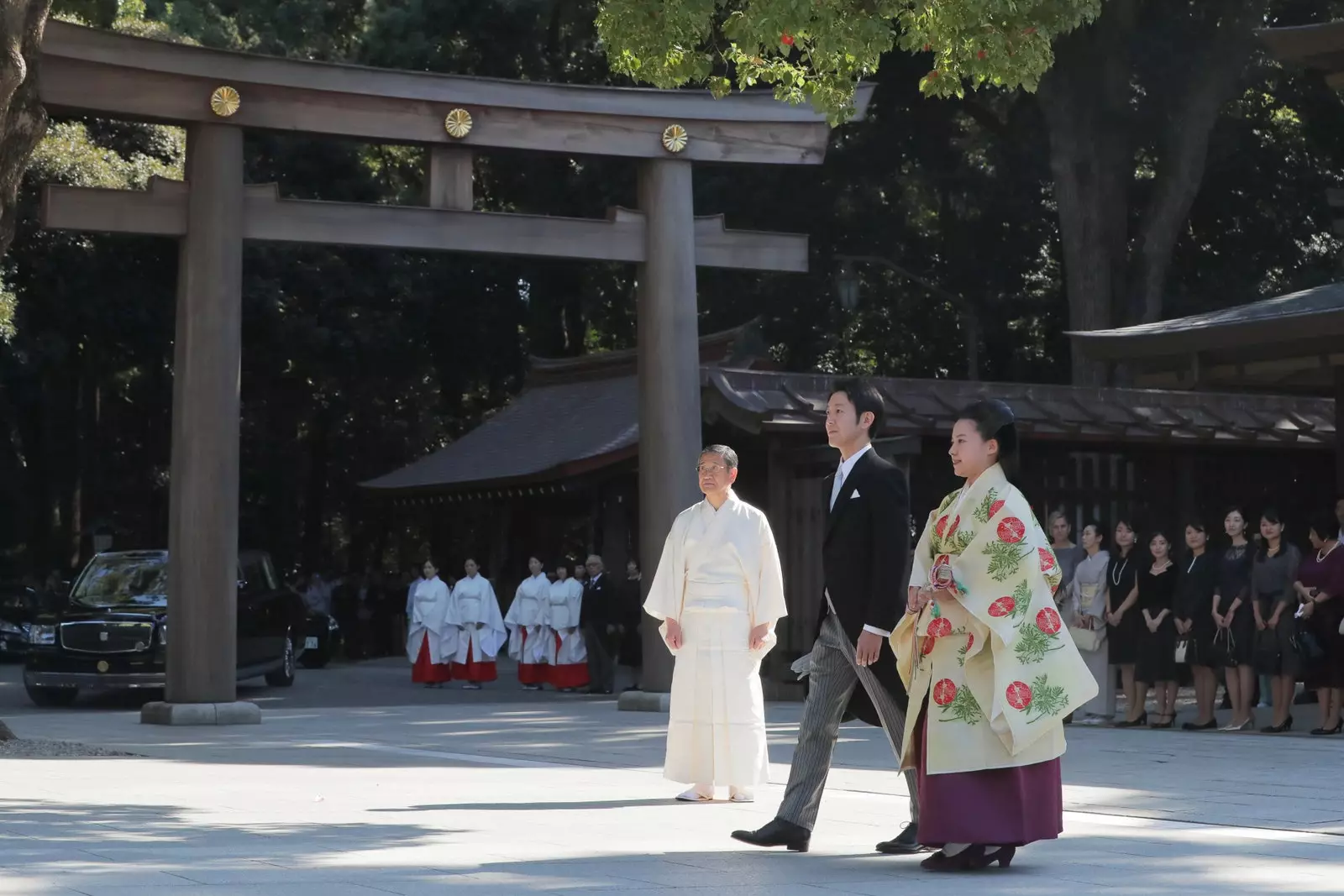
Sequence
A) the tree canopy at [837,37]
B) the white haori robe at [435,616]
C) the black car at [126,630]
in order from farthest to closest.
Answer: the white haori robe at [435,616], the black car at [126,630], the tree canopy at [837,37]

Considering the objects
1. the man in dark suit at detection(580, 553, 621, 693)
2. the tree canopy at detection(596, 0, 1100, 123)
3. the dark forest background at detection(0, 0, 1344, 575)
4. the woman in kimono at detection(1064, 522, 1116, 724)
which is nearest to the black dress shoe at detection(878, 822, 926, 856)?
the tree canopy at detection(596, 0, 1100, 123)

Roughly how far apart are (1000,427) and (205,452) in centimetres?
912

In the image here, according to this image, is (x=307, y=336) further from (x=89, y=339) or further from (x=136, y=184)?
(x=136, y=184)

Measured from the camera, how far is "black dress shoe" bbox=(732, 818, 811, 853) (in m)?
7.11

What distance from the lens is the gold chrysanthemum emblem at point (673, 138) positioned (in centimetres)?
1620

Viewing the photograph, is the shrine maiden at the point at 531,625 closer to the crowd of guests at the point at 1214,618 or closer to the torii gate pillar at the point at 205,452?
the torii gate pillar at the point at 205,452

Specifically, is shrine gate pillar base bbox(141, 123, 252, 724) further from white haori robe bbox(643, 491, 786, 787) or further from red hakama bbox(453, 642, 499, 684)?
red hakama bbox(453, 642, 499, 684)

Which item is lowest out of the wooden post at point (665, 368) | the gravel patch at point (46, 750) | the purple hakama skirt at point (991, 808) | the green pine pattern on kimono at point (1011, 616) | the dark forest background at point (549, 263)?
the gravel patch at point (46, 750)

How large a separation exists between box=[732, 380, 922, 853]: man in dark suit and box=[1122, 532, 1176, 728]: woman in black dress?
7845mm

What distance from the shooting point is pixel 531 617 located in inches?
874

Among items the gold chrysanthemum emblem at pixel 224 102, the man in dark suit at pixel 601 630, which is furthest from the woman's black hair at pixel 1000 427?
Result: the man in dark suit at pixel 601 630

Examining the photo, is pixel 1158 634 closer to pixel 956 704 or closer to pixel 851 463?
pixel 851 463

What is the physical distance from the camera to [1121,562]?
15133 mm

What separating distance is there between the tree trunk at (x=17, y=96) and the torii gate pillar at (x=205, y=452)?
2422mm
